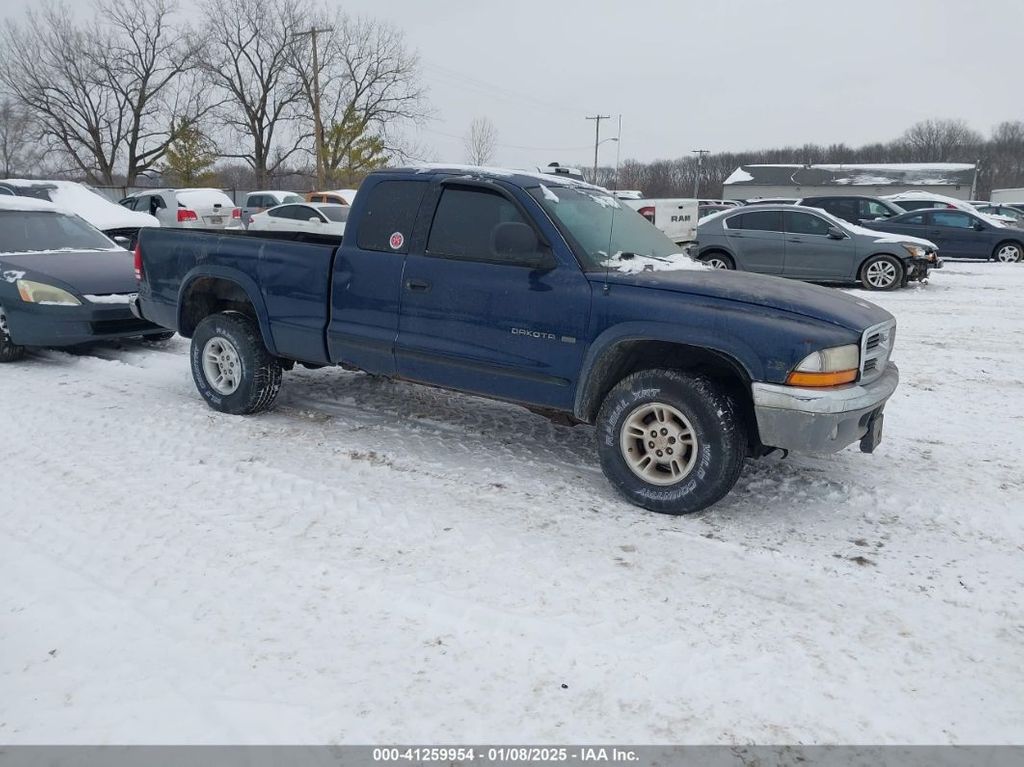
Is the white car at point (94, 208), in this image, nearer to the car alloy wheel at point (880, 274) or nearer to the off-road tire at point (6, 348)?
the off-road tire at point (6, 348)

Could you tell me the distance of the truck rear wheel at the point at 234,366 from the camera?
18.5ft

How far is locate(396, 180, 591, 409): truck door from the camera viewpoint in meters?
4.32

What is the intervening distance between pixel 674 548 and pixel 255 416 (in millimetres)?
3504

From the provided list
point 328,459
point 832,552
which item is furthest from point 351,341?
point 832,552

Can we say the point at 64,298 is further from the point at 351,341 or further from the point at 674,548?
the point at 674,548

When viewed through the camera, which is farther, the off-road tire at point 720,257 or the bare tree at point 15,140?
the bare tree at point 15,140

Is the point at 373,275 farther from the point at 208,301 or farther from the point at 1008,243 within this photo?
the point at 1008,243

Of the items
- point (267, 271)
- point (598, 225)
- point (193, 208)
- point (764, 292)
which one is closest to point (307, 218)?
point (193, 208)

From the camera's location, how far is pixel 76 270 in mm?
7375

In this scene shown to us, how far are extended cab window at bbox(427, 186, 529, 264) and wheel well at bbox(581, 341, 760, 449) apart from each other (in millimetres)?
857

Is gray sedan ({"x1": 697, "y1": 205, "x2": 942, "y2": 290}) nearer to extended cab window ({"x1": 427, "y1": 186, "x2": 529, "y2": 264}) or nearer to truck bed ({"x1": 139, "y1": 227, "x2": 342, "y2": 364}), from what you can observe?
truck bed ({"x1": 139, "y1": 227, "x2": 342, "y2": 364})

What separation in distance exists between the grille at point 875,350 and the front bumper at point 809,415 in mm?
163

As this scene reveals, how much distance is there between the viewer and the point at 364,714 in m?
2.55

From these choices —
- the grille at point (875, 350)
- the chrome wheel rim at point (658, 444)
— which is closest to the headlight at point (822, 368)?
the grille at point (875, 350)
